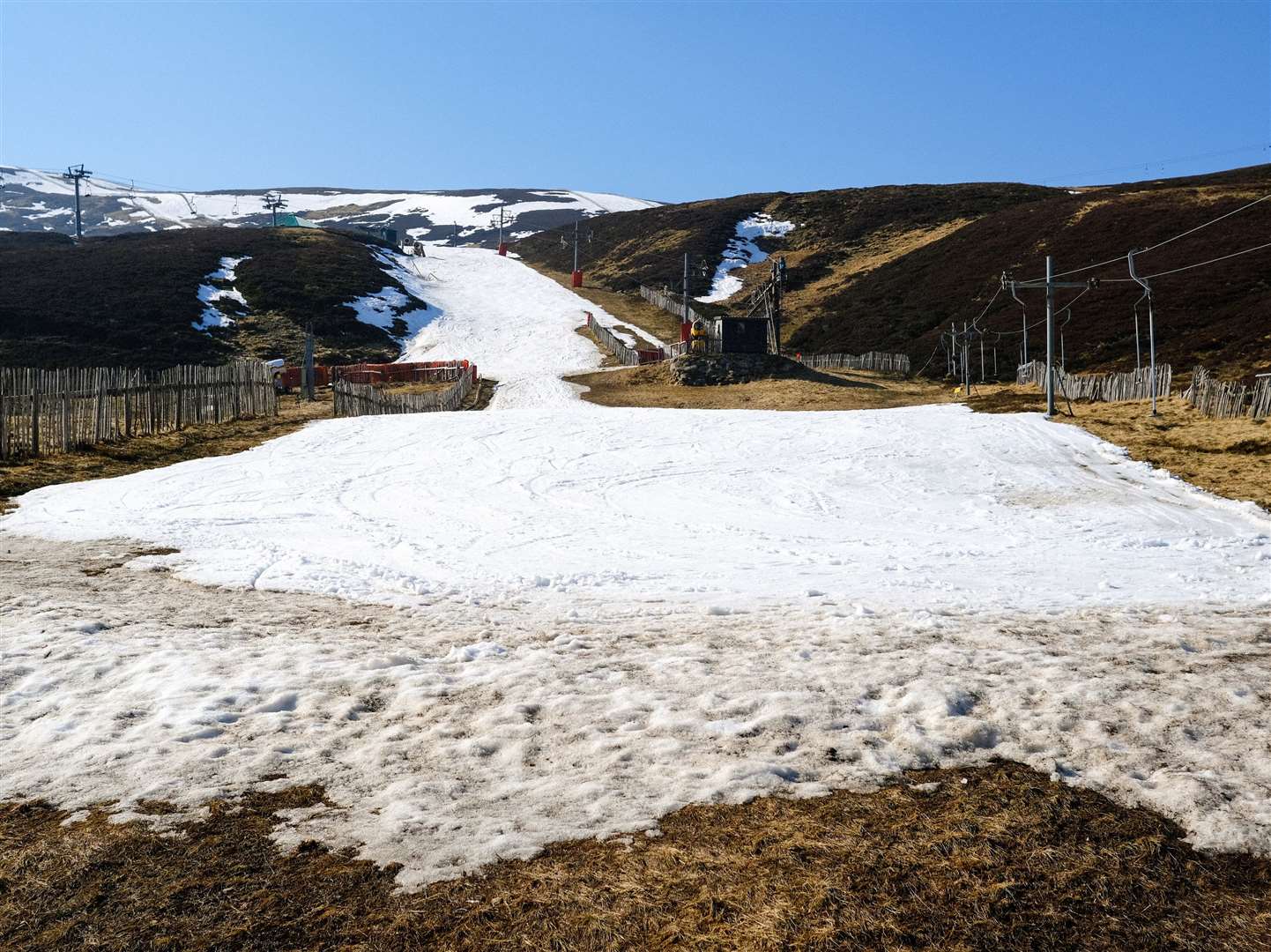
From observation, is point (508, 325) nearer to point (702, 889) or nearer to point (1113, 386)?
point (1113, 386)

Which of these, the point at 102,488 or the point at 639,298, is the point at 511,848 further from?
the point at 639,298

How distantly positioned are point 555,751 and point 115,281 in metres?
78.7

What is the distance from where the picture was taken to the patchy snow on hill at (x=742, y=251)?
85.3 meters

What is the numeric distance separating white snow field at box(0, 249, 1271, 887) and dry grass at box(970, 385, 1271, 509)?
954 mm

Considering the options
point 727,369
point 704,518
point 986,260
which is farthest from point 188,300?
point 704,518

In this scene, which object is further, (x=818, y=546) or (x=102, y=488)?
(x=102, y=488)

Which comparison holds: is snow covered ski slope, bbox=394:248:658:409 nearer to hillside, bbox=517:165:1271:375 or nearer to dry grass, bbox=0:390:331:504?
hillside, bbox=517:165:1271:375

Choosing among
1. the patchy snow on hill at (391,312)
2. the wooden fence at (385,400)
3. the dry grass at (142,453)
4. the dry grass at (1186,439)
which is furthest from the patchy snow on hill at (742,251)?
the dry grass at (142,453)

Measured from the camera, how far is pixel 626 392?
44719 millimetres

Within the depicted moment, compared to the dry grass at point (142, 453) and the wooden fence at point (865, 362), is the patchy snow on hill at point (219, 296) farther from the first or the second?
the wooden fence at point (865, 362)

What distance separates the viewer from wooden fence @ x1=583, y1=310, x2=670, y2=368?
54656mm

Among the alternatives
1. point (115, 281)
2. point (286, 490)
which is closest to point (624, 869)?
point (286, 490)

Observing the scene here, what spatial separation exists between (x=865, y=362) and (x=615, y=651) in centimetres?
4782

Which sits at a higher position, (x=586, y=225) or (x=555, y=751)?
(x=586, y=225)
